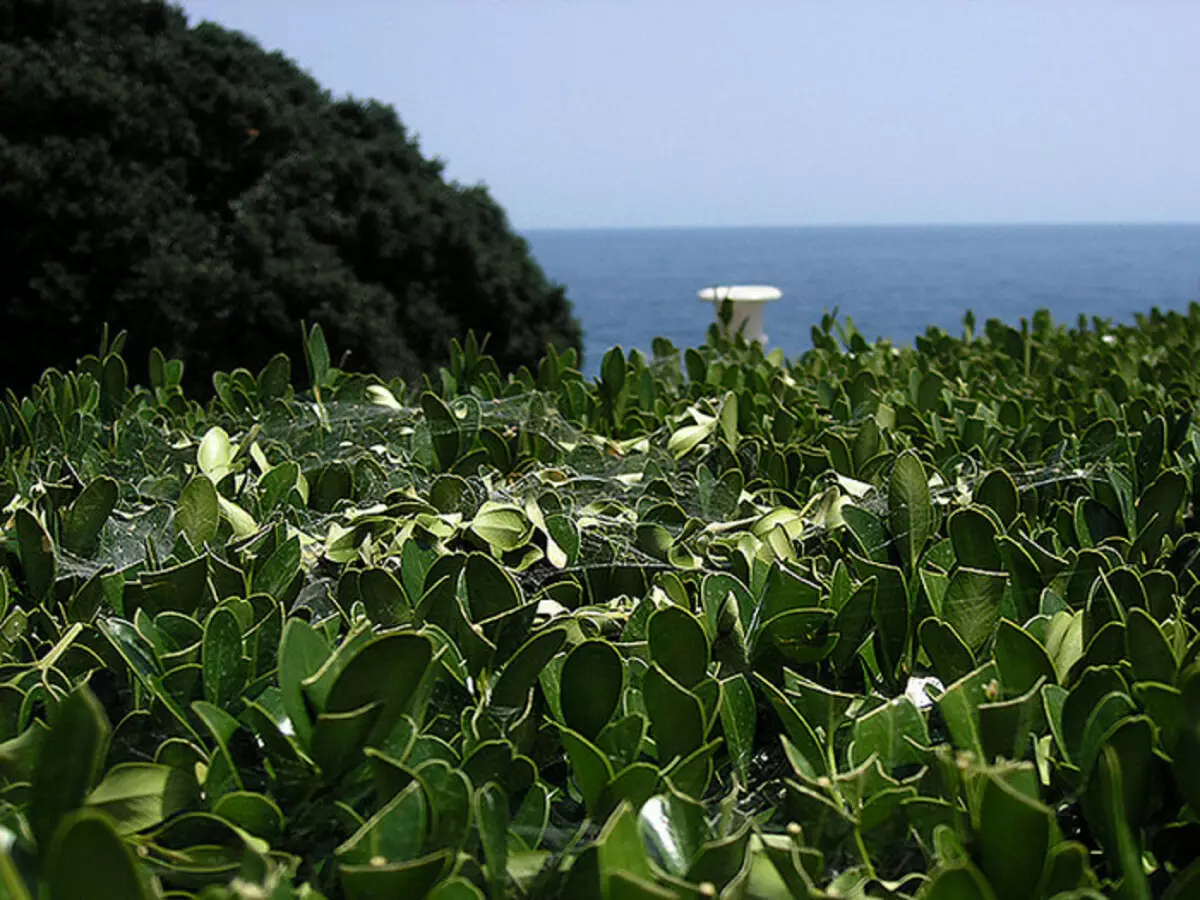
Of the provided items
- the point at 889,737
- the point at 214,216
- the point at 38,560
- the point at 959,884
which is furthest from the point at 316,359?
the point at 214,216

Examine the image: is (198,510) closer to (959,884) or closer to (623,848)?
(623,848)

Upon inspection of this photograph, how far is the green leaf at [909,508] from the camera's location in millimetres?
1553

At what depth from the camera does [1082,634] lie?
1.27m

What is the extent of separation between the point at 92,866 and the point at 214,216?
309 inches

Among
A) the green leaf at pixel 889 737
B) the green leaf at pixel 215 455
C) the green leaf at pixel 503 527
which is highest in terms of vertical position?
the green leaf at pixel 215 455

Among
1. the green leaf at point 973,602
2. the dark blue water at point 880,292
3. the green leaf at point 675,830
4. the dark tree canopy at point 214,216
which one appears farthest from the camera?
the dark blue water at point 880,292

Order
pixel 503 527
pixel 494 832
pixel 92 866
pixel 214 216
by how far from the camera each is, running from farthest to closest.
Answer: pixel 214 216
pixel 503 527
pixel 494 832
pixel 92 866

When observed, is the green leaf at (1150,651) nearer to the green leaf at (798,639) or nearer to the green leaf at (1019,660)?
the green leaf at (1019,660)

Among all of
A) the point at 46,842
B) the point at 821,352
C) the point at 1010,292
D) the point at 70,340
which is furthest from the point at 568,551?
the point at 1010,292

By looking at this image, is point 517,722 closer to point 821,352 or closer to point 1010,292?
point 821,352

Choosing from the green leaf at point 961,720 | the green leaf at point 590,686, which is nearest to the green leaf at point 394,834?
the green leaf at point 590,686

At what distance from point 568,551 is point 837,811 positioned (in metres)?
0.68

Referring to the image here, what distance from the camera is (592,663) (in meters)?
1.09

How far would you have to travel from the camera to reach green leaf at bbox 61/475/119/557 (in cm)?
159
